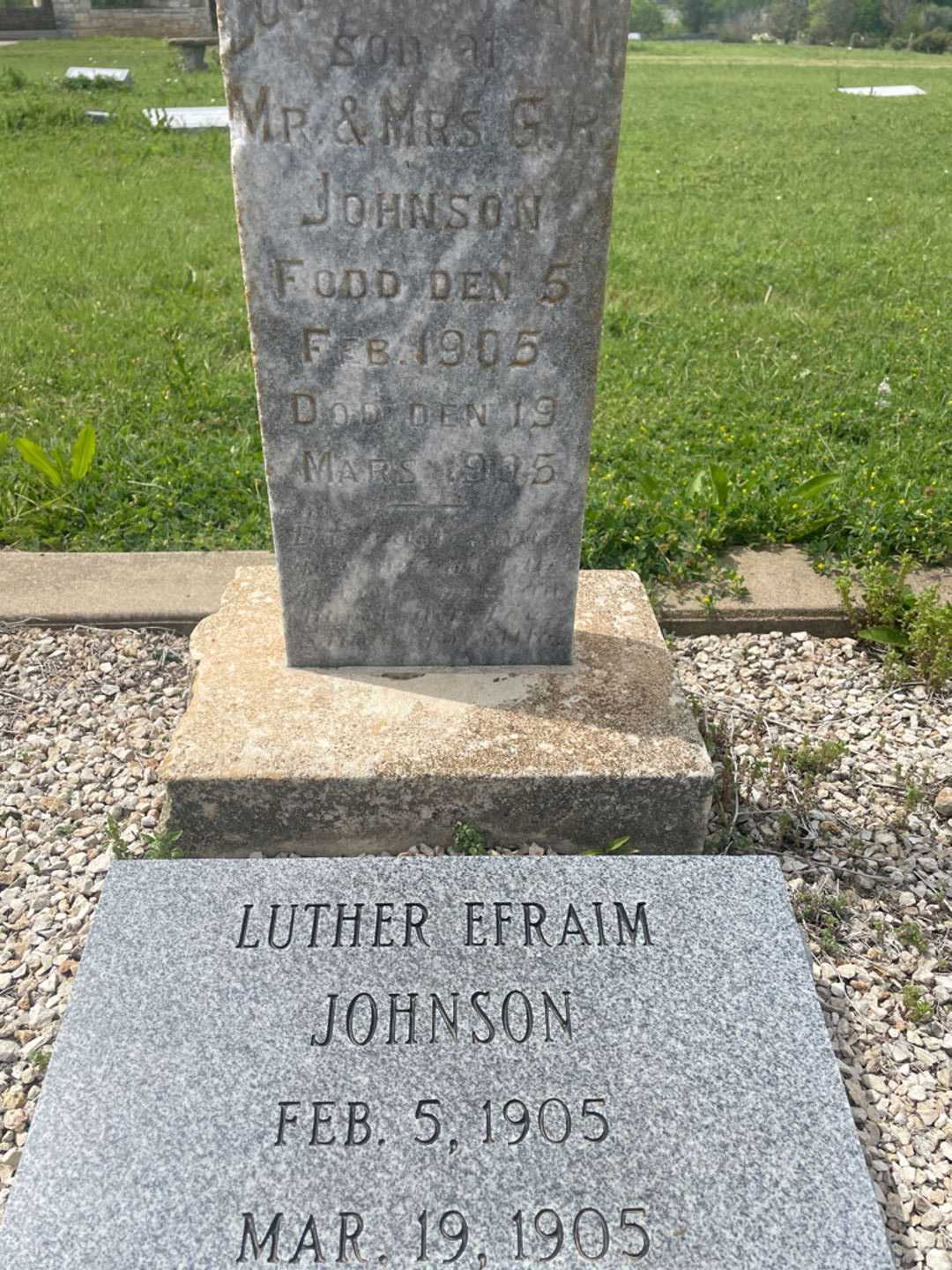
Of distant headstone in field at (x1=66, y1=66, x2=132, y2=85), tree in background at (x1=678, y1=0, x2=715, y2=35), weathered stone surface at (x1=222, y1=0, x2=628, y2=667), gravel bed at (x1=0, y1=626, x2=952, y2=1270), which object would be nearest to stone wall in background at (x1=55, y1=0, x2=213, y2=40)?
distant headstone in field at (x1=66, y1=66, x2=132, y2=85)

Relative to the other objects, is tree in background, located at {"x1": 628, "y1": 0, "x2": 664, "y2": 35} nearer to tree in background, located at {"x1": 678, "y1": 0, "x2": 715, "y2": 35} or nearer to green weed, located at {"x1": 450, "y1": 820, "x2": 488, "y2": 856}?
tree in background, located at {"x1": 678, "y1": 0, "x2": 715, "y2": 35}

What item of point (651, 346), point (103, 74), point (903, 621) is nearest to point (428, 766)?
point (903, 621)

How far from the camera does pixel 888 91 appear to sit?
52.8 feet

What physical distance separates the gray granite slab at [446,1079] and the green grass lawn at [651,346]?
1.87 meters

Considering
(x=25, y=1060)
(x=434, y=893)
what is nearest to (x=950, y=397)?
(x=434, y=893)

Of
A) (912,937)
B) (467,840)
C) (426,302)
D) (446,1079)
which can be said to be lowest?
(912,937)

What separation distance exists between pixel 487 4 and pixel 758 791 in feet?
6.50

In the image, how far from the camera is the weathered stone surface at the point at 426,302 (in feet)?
6.73

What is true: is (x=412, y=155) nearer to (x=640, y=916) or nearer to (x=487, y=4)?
(x=487, y=4)

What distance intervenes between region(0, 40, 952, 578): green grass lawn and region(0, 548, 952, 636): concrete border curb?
14 centimetres

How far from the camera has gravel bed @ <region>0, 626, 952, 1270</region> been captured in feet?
6.89

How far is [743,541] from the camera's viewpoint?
3893 mm

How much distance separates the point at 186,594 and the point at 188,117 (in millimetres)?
9604

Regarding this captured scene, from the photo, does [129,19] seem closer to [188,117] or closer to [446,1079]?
[188,117]
